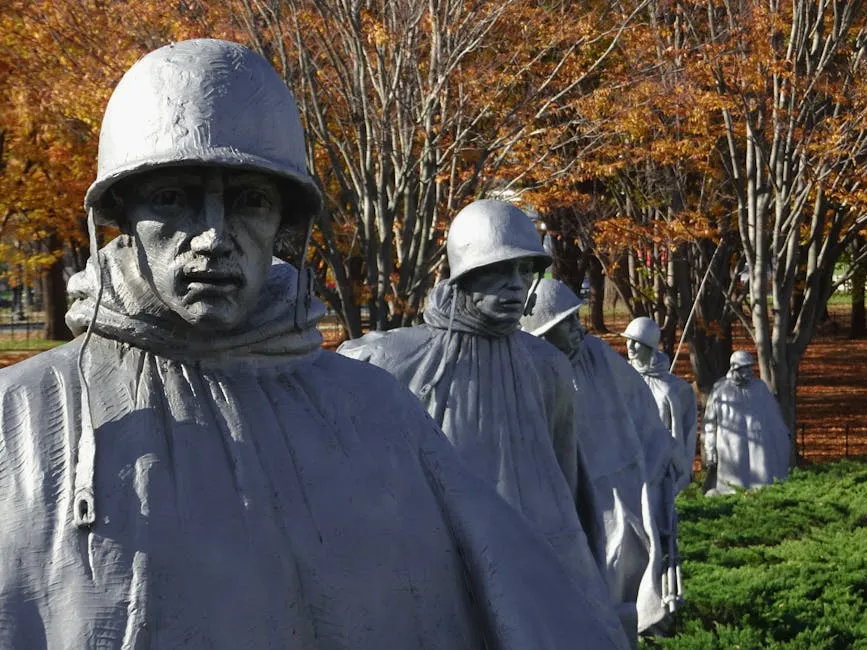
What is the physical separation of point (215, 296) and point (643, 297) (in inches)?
955

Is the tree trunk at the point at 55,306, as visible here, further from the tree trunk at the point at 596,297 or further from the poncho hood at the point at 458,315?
the poncho hood at the point at 458,315

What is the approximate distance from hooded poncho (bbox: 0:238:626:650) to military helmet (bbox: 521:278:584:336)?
8.47m

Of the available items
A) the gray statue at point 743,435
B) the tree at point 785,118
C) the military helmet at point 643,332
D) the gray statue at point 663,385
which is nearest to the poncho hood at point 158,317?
the tree at point 785,118

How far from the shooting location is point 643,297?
26953 millimetres

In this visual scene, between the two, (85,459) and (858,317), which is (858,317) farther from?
(85,459)

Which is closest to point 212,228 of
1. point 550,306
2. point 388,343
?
point 388,343

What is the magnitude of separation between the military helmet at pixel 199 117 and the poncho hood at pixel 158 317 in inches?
5.5

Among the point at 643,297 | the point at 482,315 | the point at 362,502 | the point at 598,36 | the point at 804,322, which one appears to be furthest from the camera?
the point at 643,297

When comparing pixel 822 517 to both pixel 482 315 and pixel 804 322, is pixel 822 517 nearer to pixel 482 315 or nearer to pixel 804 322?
pixel 804 322

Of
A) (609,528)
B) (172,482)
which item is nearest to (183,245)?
(172,482)

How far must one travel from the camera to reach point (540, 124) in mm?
17422

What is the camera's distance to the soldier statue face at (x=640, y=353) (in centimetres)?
2003

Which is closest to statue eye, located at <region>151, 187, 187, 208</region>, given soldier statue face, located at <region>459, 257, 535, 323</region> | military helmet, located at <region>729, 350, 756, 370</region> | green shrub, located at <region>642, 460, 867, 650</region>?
soldier statue face, located at <region>459, 257, 535, 323</region>

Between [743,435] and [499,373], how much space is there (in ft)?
53.4
